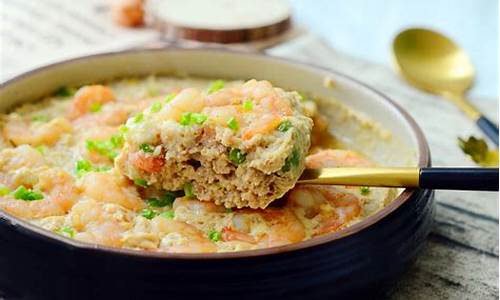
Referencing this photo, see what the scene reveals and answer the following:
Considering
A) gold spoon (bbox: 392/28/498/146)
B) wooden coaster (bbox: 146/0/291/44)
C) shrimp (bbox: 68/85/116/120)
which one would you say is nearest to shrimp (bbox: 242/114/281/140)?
shrimp (bbox: 68/85/116/120)

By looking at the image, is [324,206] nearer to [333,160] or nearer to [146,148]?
[333,160]

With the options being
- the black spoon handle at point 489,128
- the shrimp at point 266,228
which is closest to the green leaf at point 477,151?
the black spoon handle at point 489,128

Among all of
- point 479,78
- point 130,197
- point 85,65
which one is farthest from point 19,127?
point 479,78

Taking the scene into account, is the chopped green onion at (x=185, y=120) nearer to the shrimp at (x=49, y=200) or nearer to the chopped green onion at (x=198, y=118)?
the chopped green onion at (x=198, y=118)

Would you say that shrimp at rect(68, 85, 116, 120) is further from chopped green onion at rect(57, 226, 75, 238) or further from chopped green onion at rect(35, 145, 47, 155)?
chopped green onion at rect(57, 226, 75, 238)

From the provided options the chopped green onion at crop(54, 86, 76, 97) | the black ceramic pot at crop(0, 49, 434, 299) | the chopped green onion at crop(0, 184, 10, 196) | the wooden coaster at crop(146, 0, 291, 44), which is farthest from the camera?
the wooden coaster at crop(146, 0, 291, 44)

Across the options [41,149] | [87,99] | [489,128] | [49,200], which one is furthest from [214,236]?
[489,128]
